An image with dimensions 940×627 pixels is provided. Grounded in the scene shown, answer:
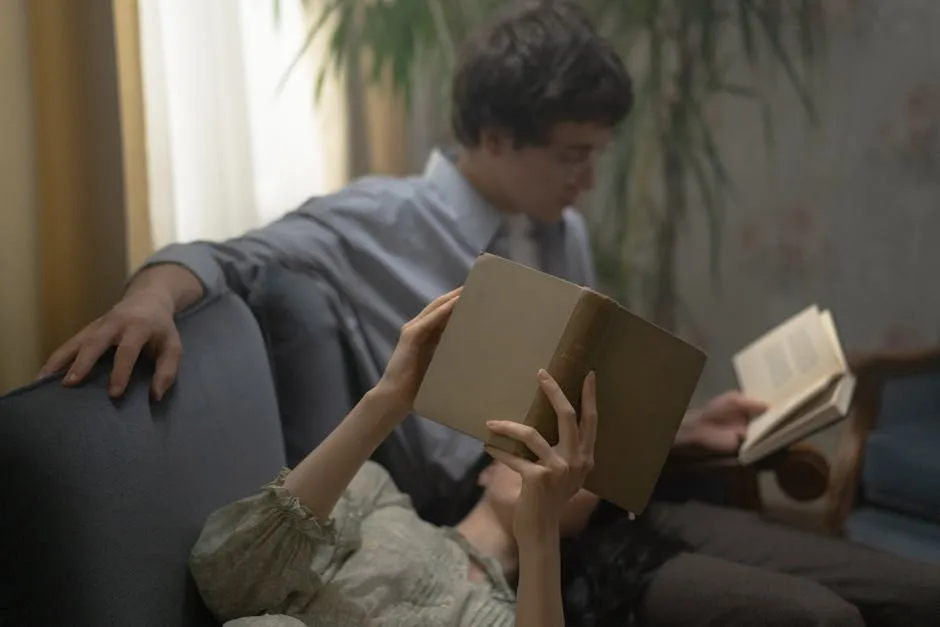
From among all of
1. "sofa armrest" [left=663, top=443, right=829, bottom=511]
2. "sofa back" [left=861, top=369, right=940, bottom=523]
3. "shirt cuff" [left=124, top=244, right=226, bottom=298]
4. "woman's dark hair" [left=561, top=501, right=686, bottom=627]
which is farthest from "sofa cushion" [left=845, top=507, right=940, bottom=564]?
"shirt cuff" [left=124, top=244, right=226, bottom=298]

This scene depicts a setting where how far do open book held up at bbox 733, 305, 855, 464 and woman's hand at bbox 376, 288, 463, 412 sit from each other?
0.62 m

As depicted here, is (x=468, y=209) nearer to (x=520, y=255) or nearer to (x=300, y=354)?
(x=520, y=255)

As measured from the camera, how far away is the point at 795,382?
1466 millimetres

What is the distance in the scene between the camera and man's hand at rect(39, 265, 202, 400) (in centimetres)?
92

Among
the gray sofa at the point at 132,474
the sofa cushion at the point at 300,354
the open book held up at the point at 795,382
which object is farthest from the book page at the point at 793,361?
the gray sofa at the point at 132,474

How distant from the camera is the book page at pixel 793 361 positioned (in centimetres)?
141

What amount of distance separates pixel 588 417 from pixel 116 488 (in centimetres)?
44

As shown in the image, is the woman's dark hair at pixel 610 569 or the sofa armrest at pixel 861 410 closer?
the woman's dark hair at pixel 610 569

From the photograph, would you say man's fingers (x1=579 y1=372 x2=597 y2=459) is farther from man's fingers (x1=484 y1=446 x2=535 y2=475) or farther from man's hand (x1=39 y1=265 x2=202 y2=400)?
man's hand (x1=39 y1=265 x2=202 y2=400)

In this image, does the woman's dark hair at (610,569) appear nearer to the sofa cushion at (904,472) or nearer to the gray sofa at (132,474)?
the gray sofa at (132,474)

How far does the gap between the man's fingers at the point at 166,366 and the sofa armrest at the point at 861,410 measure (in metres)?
1.17

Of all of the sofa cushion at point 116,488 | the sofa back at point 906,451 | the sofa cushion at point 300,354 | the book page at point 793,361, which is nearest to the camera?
the sofa cushion at point 116,488

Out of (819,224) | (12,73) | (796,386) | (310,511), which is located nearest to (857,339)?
(819,224)

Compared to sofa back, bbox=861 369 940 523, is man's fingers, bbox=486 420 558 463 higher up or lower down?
higher up
